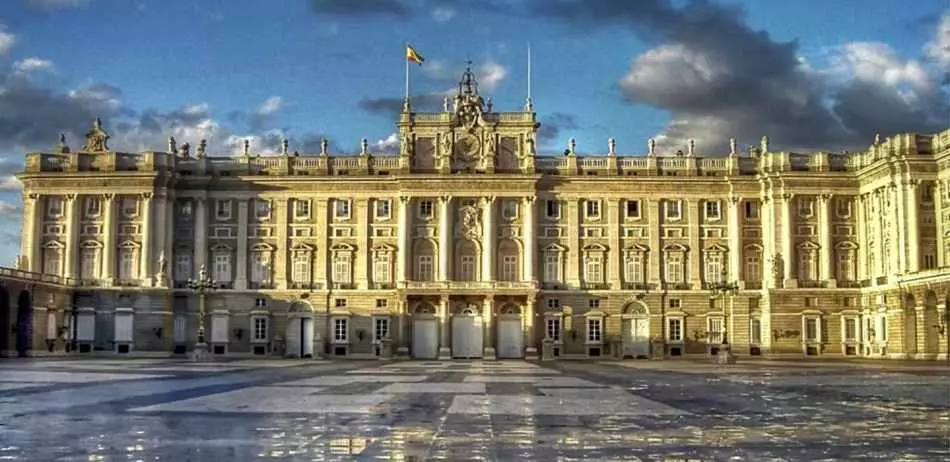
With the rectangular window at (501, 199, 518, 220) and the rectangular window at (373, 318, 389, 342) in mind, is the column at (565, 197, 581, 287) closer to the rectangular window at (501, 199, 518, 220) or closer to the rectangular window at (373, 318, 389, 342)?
the rectangular window at (501, 199, 518, 220)

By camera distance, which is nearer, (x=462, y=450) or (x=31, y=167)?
(x=462, y=450)

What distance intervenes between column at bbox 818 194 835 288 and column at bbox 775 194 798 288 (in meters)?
2.23

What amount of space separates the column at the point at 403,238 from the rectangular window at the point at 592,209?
13436 mm

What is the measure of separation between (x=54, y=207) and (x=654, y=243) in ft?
147

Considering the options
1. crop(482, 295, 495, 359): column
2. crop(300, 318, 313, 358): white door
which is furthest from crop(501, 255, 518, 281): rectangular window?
crop(300, 318, 313, 358): white door

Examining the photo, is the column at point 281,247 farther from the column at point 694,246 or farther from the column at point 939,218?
the column at point 939,218

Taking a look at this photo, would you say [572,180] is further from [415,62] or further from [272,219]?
[272,219]

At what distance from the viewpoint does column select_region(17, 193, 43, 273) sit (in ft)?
267

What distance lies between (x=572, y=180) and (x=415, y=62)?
48.9ft

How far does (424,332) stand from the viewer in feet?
268

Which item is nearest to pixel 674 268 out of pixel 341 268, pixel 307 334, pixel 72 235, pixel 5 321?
pixel 341 268

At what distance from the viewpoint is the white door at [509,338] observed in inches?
3216

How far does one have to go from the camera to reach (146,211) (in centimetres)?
8119

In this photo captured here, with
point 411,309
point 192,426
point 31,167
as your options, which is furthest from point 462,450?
point 31,167
